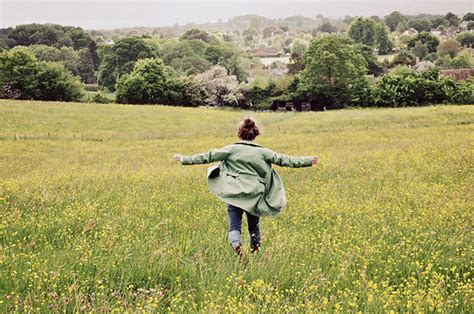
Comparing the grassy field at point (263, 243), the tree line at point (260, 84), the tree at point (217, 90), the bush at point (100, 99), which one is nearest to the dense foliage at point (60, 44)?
the tree line at point (260, 84)

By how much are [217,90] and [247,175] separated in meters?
70.7

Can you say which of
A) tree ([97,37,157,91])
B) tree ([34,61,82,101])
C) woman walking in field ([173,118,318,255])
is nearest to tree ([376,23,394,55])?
tree ([97,37,157,91])

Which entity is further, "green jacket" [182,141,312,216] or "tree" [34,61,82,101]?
"tree" [34,61,82,101]

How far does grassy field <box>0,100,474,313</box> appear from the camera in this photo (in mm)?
4184

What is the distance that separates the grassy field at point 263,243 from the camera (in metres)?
4.18

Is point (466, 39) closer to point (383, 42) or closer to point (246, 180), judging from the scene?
point (383, 42)

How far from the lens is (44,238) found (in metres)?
6.29

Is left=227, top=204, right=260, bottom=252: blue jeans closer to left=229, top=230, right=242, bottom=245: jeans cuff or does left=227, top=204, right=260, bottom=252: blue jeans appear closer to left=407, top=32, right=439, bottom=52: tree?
left=229, top=230, right=242, bottom=245: jeans cuff

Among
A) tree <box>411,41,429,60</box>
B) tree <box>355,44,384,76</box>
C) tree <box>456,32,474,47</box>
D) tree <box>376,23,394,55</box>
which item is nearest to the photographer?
tree <box>355,44,384,76</box>

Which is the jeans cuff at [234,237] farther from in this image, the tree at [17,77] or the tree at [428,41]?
the tree at [428,41]

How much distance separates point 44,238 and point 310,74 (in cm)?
6891

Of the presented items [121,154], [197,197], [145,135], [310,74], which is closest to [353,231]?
[197,197]

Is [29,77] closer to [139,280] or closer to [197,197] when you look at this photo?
[197,197]

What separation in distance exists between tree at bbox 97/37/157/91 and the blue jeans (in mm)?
93653
